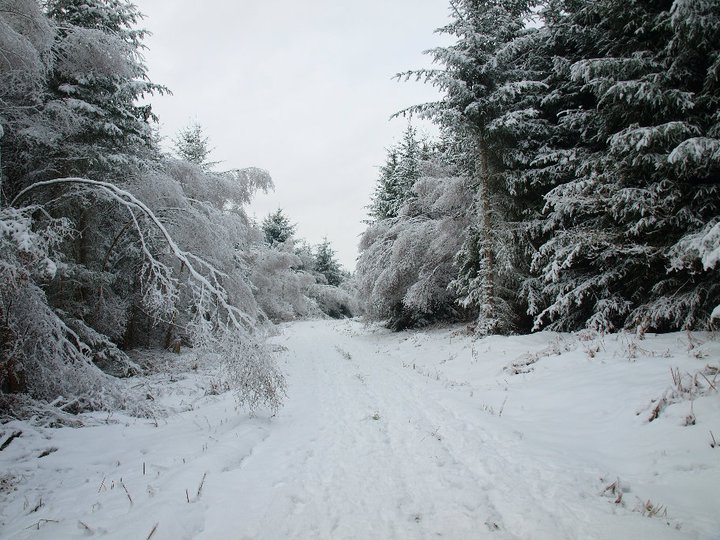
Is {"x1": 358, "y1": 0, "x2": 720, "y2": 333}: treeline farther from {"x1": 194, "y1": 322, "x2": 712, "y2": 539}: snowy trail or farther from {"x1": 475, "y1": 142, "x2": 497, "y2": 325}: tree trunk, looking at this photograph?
{"x1": 194, "y1": 322, "x2": 712, "y2": 539}: snowy trail

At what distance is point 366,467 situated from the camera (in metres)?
4.00

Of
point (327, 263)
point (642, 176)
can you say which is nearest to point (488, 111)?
point (642, 176)

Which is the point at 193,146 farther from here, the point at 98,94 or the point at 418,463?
the point at 418,463

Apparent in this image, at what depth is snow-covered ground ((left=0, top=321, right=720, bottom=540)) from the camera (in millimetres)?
2926

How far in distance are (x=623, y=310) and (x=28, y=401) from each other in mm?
11798

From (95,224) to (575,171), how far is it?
1334cm

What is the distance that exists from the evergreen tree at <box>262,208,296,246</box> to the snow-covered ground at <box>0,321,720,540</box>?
34.1 m

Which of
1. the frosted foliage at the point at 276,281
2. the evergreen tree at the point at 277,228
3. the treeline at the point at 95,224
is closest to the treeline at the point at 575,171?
the treeline at the point at 95,224

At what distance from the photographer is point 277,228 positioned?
133 feet

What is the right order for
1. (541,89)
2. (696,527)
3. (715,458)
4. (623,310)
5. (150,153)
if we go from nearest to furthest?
(696,527) < (715,458) < (623,310) < (150,153) < (541,89)

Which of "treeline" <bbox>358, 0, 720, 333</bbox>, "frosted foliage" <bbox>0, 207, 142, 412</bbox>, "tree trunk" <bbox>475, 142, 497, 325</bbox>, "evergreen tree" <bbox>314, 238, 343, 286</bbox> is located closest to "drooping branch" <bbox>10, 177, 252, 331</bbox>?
"frosted foliage" <bbox>0, 207, 142, 412</bbox>

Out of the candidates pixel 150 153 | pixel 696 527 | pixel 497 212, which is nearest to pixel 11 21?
pixel 150 153

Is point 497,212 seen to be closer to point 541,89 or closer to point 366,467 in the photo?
point 541,89

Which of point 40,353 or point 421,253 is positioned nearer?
point 40,353
